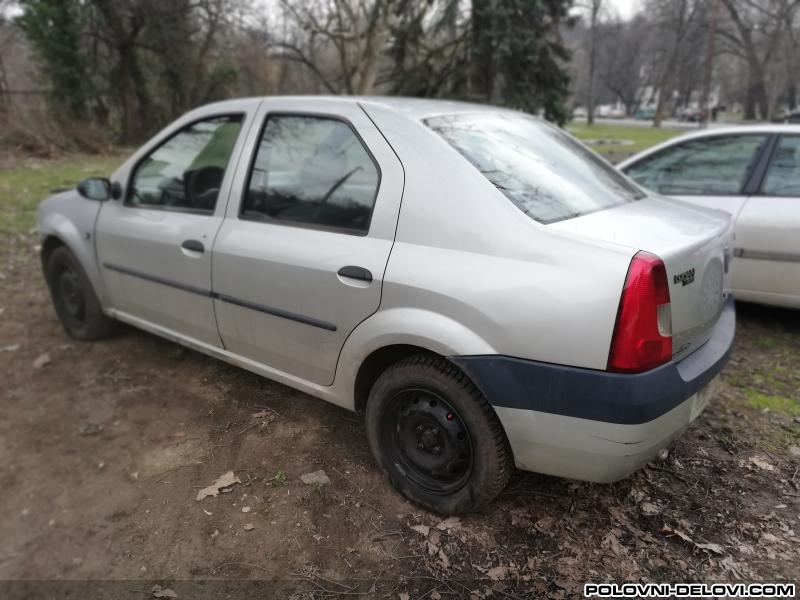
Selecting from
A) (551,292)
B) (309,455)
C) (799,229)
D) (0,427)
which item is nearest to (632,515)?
(551,292)

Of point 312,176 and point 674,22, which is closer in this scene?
point 312,176

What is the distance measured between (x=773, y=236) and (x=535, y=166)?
2472mm

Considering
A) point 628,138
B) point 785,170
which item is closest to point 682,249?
point 785,170

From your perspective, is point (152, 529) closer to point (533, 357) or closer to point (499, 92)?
point (533, 357)

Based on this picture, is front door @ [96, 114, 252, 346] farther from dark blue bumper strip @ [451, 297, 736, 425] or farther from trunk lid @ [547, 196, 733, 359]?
trunk lid @ [547, 196, 733, 359]

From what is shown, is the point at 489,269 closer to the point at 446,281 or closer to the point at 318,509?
the point at 446,281

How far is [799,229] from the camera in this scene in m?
4.03

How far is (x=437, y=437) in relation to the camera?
2.48 m

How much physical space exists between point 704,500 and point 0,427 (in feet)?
12.1

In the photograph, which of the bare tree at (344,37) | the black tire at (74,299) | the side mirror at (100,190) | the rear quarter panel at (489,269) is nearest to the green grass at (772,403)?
the rear quarter panel at (489,269)

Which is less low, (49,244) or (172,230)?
(172,230)

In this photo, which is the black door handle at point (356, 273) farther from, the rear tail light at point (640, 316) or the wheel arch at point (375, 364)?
→ the rear tail light at point (640, 316)

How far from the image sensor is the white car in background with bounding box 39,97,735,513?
206cm

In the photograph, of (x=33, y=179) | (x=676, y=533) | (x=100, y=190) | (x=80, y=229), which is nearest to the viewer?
(x=676, y=533)
